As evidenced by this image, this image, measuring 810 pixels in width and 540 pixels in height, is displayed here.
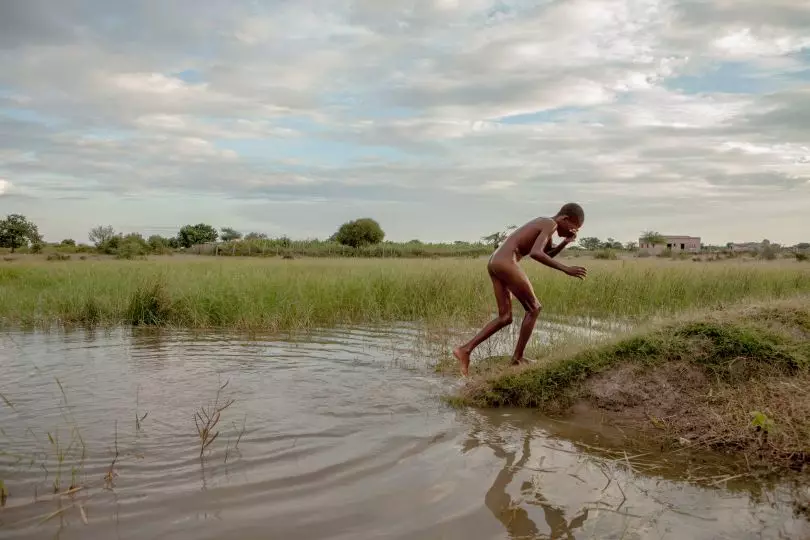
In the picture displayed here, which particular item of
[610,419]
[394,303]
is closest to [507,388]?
[610,419]

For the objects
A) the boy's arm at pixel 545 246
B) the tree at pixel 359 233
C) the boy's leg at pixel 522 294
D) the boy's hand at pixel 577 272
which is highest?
the tree at pixel 359 233

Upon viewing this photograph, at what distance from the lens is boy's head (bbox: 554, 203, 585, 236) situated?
5578 mm

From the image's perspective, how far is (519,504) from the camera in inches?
122

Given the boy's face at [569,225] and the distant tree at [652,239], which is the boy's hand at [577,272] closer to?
the boy's face at [569,225]

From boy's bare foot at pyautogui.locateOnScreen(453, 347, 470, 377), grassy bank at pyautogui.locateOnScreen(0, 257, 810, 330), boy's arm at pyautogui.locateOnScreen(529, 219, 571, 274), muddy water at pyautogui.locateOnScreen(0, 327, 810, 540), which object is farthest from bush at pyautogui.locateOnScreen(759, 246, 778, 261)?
muddy water at pyautogui.locateOnScreen(0, 327, 810, 540)

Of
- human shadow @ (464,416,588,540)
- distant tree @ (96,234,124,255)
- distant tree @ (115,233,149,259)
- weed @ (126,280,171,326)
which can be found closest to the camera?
human shadow @ (464,416,588,540)

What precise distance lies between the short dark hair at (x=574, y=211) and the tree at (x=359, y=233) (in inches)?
1590

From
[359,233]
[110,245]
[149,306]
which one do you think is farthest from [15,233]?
[149,306]

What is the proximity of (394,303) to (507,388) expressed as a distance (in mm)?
5122

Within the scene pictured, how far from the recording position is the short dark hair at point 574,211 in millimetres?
5582

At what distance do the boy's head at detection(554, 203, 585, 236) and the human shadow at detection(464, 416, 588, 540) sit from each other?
7.55 feet

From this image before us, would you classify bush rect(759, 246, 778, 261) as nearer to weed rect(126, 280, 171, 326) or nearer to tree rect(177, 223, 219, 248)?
weed rect(126, 280, 171, 326)

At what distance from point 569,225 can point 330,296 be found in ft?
16.8

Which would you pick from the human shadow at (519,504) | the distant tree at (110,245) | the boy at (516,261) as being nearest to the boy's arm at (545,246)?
the boy at (516,261)
